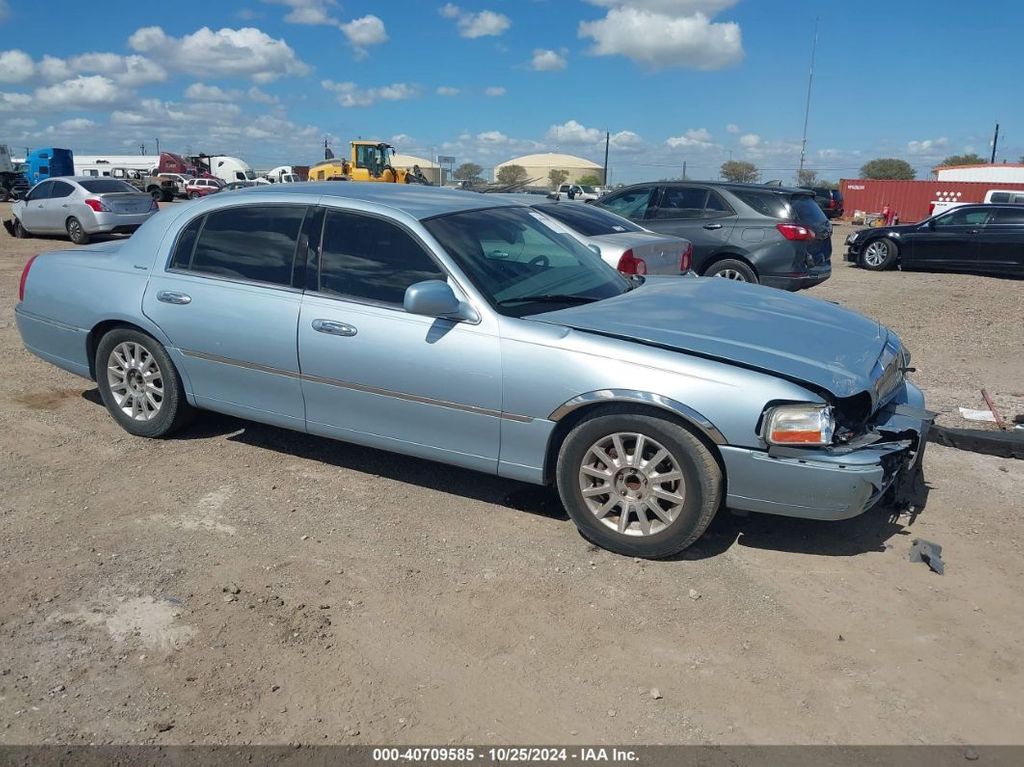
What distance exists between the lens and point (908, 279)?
614 inches

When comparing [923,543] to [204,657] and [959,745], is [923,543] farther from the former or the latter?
[204,657]

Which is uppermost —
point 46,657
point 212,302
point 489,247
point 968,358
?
point 489,247

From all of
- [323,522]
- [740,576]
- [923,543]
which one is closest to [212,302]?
[323,522]

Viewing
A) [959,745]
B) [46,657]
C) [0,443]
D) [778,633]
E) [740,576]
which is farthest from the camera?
[0,443]

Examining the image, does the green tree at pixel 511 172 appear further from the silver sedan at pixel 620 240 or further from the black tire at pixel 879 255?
the silver sedan at pixel 620 240

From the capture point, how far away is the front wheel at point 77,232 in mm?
17234

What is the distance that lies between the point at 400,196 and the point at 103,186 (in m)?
15.2

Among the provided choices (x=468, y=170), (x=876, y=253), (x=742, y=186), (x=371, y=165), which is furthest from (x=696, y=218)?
(x=468, y=170)

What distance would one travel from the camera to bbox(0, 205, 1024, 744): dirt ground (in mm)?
2830

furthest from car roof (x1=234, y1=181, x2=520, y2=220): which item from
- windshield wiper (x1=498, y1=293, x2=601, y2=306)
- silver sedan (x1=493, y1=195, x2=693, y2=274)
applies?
silver sedan (x1=493, y1=195, x2=693, y2=274)

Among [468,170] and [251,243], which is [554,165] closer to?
[468,170]

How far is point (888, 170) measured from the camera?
68188 millimetres

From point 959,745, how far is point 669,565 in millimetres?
1428

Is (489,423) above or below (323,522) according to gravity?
above
